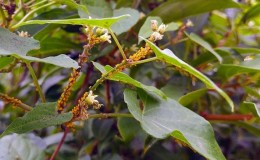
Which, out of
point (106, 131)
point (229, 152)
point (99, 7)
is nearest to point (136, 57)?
point (99, 7)

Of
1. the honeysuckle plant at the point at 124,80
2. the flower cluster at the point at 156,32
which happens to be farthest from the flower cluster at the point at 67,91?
the flower cluster at the point at 156,32

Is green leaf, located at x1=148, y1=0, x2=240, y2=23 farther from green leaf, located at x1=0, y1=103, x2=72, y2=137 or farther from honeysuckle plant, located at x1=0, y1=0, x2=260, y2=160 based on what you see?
green leaf, located at x1=0, y1=103, x2=72, y2=137

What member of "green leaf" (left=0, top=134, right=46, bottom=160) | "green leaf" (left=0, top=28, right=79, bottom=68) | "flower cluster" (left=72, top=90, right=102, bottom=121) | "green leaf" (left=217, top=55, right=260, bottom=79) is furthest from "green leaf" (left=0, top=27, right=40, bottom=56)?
"green leaf" (left=217, top=55, right=260, bottom=79)

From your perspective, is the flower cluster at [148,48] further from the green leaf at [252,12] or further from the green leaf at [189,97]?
the green leaf at [252,12]

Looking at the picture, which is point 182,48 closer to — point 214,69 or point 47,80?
point 214,69

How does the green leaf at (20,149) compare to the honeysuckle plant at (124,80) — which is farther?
the green leaf at (20,149)

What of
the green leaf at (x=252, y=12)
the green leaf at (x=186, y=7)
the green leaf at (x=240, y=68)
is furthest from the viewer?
the green leaf at (x=252, y=12)

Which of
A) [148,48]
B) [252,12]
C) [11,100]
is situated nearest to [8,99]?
[11,100]
